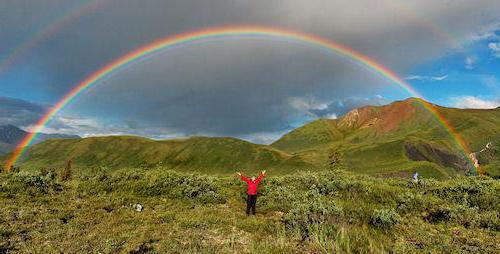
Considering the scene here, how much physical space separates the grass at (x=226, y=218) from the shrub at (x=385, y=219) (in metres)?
0.04

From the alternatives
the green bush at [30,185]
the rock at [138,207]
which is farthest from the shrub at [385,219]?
the green bush at [30,185]

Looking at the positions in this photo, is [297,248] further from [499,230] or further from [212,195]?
[212,195]

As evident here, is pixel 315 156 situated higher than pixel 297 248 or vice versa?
pixel 315 156

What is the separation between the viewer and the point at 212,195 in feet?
73.7

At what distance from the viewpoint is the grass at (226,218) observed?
38.3 ft

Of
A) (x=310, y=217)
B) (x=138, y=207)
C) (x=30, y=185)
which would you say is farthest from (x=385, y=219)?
(x=30, y=185)

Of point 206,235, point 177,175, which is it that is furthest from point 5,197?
point 206,235

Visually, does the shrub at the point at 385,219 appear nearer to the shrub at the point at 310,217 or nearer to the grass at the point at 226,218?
the grass at the point at 226,218

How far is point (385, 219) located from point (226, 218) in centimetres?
770

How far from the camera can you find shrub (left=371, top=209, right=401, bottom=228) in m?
14.7

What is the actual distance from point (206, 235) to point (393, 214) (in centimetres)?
858

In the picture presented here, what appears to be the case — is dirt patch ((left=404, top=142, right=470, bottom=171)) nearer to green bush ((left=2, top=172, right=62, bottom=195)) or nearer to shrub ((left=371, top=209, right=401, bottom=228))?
shrub ((left=371, top=209, right=401, bottom=228))

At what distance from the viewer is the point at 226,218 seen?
17.1 metres

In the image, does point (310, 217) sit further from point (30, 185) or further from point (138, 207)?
point (30, 185)
